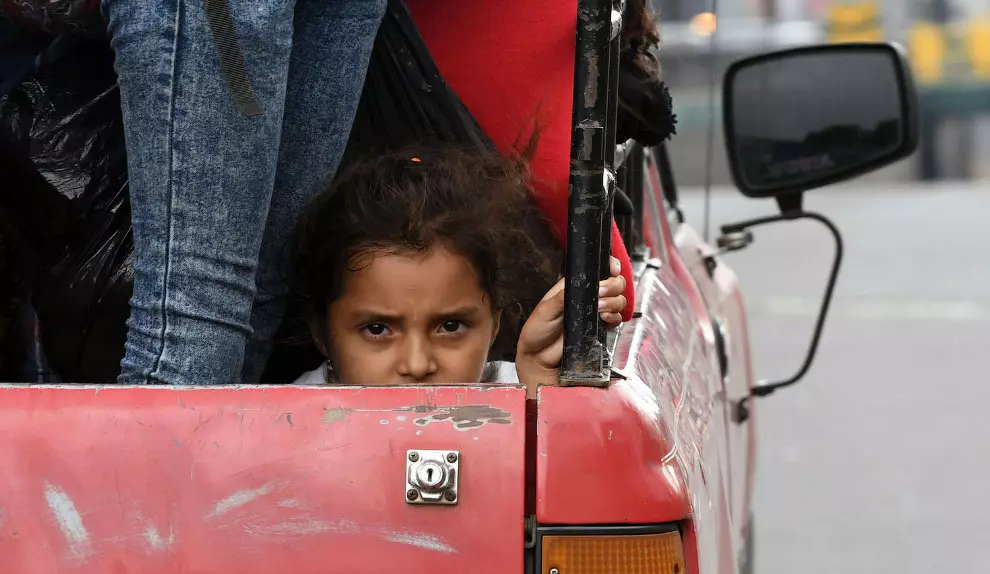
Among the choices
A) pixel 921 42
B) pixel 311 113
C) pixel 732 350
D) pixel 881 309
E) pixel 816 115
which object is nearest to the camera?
pixel 311 113

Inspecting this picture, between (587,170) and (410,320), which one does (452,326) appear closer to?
(410,320)

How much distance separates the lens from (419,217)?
7.47ft

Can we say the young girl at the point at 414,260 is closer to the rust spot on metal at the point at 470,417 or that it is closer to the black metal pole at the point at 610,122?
the black metal pole at the point at 610,122

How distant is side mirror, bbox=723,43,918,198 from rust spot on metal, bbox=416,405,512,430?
1.79 m

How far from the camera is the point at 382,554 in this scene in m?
1.58

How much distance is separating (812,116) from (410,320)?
1.42 meters

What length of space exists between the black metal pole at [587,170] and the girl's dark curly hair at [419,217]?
0.65 metres

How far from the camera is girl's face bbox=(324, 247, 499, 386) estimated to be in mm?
2234

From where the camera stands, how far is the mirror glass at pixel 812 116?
3242 mm

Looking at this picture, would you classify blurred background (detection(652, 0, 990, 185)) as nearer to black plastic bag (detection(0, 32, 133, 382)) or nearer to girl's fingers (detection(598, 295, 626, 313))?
black plastic bag (detection(0, 32, 133, 382))

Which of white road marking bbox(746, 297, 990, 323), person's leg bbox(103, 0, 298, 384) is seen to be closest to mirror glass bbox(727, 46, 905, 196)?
person's leg bbox(103, 0, 298, 384)

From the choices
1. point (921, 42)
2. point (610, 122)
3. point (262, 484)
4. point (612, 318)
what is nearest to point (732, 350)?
point (612, 318)

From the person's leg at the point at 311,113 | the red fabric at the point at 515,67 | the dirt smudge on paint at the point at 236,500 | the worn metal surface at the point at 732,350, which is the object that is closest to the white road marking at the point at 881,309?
the worn metal surface at the point at 732,350

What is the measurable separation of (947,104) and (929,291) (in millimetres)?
13194
